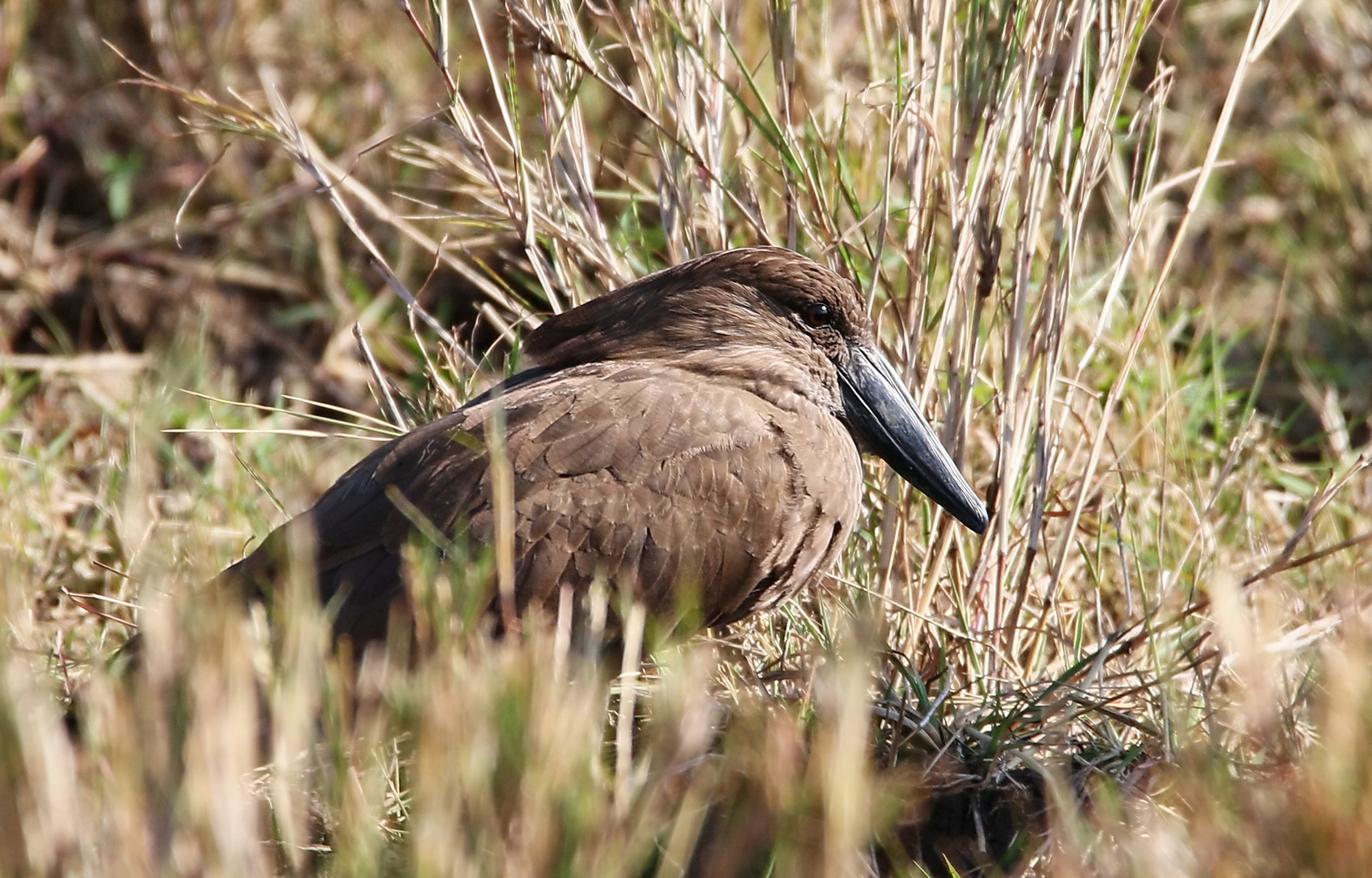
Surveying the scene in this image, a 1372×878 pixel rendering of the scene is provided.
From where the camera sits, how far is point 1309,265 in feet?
16.5

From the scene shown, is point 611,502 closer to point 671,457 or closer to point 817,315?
point 671,457

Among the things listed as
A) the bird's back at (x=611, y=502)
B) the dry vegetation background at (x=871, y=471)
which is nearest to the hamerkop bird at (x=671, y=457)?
the bird's back at (x=611, y=502)

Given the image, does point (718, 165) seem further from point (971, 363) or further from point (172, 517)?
point (172, 517)

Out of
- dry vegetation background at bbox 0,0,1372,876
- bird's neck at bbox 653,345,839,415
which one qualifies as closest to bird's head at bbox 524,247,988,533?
bird's neck at bbox 653,345,839,415

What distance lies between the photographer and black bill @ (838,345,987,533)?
117 inches

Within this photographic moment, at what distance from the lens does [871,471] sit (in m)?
3.40

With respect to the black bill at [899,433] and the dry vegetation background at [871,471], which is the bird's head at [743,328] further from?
the dry vegetation background at [871,471]

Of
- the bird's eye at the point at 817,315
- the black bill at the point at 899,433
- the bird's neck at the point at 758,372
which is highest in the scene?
the bird's eye at the point at 817,315

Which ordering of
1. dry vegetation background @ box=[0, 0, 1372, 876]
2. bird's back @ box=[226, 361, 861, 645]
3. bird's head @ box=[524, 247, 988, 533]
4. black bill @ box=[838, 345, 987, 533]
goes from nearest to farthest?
dry vegetation background @ box=[0, 0, 1372, 876] → bird's back @ box=[226, 361, 861, 645] → black bill @ box=[838, 345, 987, 533] → bird's head @ box=[524, 247, 988, 533]

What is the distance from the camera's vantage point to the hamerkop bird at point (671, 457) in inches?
110

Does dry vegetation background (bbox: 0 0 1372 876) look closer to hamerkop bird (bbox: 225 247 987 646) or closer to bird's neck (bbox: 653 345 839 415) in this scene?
hamerkop bird (bbox: 225 247 987 646)

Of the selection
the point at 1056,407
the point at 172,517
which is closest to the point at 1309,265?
the point at 1056,407

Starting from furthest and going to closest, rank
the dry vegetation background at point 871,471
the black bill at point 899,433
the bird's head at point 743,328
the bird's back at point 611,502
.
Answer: the bird's head at point 743,328, the black bill at point 899,433, the bird's back at point 611,502, the dry vegetation background at point 871,471

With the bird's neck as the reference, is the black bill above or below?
below
